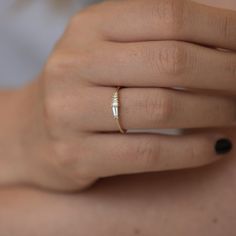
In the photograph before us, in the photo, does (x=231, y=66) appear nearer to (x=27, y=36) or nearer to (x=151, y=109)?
(x=151, y=109)

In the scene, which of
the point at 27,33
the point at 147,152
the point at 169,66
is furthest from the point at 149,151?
the point at 27,33

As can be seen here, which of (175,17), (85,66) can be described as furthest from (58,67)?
(175,17)

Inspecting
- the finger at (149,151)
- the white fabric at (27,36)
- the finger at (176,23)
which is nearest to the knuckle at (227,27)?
the finger at (176,23)

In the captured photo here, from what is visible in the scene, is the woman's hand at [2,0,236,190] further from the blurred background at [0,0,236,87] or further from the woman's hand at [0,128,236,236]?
the blurred background at [0,0,236,87]

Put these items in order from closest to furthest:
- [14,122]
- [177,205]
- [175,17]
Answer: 1. [175,17]
2. [177,205]
3. [14,122]

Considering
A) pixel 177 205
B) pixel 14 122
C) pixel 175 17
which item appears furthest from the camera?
pixel 14 122

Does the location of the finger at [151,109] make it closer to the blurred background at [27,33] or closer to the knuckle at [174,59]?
the knuckle at [174,59]

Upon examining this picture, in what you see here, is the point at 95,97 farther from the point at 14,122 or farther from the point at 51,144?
the point at 14,122

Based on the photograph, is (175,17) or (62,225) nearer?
(175,17)
